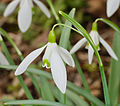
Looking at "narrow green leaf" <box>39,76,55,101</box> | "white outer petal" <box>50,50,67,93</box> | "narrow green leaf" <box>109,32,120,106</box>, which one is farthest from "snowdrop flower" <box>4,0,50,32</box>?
"narrow green leaf" <box>109,32,120,106</box>

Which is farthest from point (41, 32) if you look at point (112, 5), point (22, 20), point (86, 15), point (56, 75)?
point (56, 75)

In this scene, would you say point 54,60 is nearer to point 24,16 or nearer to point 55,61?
point 55,61

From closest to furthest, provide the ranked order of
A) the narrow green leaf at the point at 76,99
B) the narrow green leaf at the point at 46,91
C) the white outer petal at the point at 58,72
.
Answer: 1. the white outer petal at the point at 58,72
2. the narrow green leaf at the point at 46,91
3. the narrow green leaf at the point at 76,99

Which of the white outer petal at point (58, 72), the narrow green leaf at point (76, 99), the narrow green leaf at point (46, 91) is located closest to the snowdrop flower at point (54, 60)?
the white outer petal at point (58, 72)

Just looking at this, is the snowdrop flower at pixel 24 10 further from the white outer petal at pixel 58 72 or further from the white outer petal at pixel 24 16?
the white outer petal at pixel 58 72

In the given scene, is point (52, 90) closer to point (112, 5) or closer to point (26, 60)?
point (26, 60)

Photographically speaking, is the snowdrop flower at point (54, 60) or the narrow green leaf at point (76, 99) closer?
the snowdrop flower at point (54, 60)

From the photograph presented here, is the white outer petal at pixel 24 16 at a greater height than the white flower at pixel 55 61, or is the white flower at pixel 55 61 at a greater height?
the white outer petal at pixel 24 16
